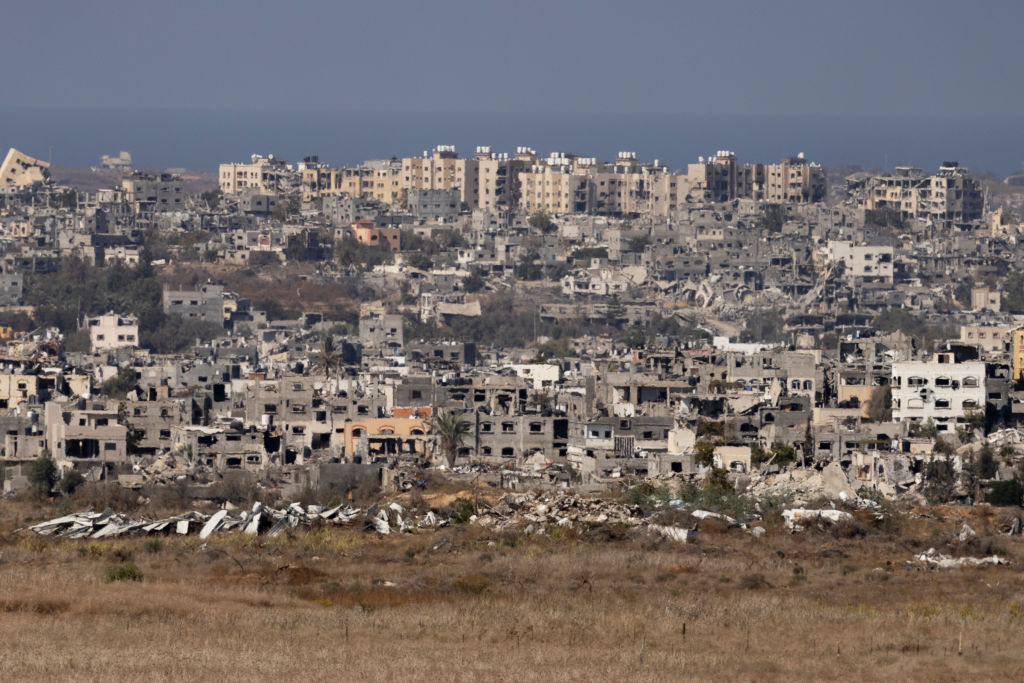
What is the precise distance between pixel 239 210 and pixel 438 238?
11.8 meters

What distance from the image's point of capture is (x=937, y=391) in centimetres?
5200

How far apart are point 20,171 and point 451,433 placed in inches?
3765

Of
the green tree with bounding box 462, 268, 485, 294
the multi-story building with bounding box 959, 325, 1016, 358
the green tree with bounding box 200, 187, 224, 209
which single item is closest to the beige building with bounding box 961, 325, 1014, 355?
the multi-story building with bounding box 959, 325, 1016, 358

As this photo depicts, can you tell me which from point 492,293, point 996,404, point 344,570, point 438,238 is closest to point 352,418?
point 996,404

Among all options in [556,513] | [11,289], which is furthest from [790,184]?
[556,513]

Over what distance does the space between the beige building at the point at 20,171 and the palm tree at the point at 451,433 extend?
300 ft

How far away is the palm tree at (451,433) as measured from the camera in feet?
159

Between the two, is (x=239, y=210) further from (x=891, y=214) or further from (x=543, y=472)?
(x=543, y=472)

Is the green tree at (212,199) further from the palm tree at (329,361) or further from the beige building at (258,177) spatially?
the palm tree at (329,361)

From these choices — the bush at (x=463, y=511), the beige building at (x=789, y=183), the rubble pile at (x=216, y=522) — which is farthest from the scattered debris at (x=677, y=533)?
the beige building at (x=789, y=183)

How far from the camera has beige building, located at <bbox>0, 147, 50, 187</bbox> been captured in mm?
138375

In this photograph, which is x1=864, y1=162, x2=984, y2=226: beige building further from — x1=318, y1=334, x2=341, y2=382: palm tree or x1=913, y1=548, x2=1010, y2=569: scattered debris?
x1=913, y1=548, x2=1010, y2=569: scattered debris

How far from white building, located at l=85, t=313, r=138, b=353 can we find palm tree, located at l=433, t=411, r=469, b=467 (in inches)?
1577

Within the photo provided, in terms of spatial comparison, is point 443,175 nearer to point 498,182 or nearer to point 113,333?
point 498,182
